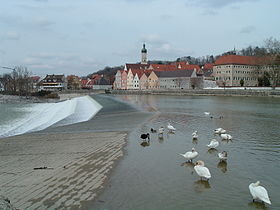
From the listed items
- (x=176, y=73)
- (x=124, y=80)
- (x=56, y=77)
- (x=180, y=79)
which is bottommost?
(x=180, y=79)

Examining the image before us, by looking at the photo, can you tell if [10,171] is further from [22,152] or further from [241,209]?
[241,209]

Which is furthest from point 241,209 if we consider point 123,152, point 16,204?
point 123,152

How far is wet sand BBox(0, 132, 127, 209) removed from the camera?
639 cm

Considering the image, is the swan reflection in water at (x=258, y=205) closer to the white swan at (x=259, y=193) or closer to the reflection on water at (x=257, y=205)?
the reflection on water at (x=257, y=205)

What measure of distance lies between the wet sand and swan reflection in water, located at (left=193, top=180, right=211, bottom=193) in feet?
7.76

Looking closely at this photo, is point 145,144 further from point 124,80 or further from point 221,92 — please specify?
point 124,80

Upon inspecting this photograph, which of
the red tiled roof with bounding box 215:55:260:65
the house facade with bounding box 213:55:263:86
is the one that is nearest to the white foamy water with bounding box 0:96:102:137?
the house facade with bounding box 213:55:263:86

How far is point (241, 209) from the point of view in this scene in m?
5.78

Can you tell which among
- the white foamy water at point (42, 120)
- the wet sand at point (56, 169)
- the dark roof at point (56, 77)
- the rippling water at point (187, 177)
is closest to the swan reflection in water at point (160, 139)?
the rippling water at point (187, 177)

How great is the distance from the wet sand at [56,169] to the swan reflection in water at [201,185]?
2.36 metres

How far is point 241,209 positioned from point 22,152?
351 inches

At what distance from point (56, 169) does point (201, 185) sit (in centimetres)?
438

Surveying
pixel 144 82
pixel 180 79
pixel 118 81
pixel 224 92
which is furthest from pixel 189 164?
pixel 118 81

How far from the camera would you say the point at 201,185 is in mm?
7070
